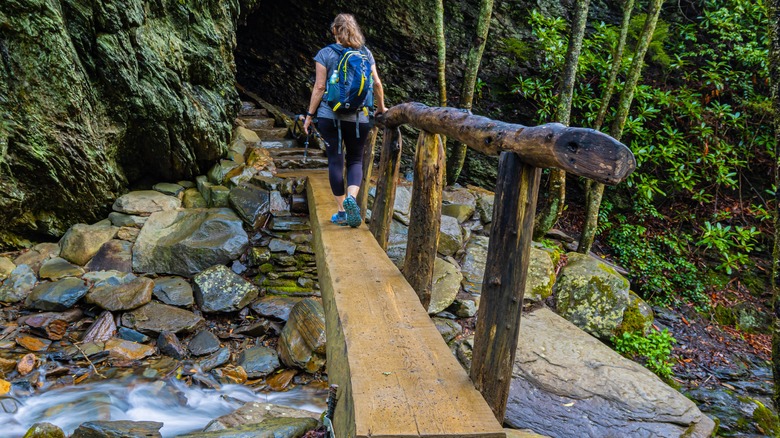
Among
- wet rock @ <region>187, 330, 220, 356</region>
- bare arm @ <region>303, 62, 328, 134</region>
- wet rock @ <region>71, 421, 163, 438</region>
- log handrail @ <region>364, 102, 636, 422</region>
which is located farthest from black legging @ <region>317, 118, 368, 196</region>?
wet rock @ <region>71, 421, 163, 438</region>

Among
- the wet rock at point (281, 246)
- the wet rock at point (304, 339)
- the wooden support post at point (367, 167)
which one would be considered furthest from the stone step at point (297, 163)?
the wet rock at point (304, 339)

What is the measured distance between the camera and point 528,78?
852cm

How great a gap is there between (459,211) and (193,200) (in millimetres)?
3677

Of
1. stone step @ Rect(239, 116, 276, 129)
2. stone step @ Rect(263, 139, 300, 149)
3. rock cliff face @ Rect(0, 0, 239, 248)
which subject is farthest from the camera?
stone step @ Rect(239, 116, 276, 129)

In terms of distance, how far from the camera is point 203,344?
4367mm

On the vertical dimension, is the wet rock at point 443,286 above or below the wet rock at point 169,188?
below

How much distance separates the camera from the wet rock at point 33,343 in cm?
398

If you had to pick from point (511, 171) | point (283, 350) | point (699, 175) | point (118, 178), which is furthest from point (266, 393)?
point (699, 175)

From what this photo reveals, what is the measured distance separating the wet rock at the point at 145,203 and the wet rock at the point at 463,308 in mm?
3740

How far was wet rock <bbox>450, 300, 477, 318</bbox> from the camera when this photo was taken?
5277 mm

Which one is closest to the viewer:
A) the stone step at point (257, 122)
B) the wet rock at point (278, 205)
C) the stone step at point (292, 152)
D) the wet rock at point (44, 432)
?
the wet rock at point (44, 432)

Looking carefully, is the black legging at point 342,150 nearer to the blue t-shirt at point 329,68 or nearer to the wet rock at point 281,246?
the blue t-shirt at point 329,68

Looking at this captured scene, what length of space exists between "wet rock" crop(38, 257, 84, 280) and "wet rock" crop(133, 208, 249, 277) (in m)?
0.54

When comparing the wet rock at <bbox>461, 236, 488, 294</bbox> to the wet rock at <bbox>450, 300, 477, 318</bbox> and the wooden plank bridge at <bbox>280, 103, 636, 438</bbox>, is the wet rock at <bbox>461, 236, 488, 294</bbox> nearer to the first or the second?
the wet rock at <bbox>450, 300, 477, 318</bbox>
